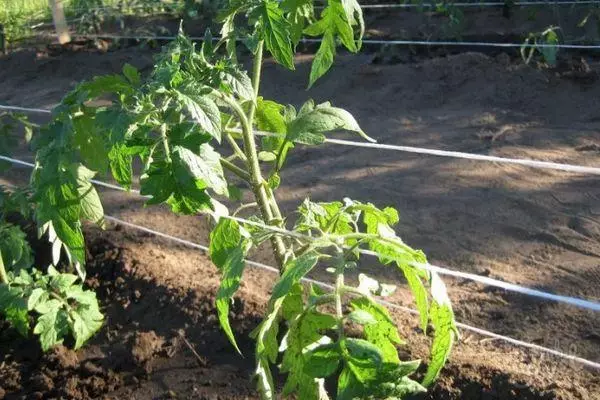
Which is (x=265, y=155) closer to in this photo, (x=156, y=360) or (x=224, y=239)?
(x=224, y=239)

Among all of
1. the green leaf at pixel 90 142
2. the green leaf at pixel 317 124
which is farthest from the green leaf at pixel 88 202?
the green leaf at pixel 317 124

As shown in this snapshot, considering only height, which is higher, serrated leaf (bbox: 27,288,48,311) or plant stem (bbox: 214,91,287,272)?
plant stem (bbox: 214,91,287,272)

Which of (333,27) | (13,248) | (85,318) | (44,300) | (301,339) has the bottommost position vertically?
(85,318)

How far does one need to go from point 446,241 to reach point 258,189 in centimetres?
177

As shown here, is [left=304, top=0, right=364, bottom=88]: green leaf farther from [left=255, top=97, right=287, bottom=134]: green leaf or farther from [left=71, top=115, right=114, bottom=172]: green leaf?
[left=71, top=115, right=114, bottom=172]: green leaf

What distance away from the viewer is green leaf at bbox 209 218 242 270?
2219 mm

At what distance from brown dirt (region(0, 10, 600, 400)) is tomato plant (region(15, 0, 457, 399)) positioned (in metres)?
0.86

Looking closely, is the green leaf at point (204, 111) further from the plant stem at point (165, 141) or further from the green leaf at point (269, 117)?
the green leaf at point (269, 117)

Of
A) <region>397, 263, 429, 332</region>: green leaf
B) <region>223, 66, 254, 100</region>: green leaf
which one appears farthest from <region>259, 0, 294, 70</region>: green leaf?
<region>397, 263, 429, 332</region>: green leaf

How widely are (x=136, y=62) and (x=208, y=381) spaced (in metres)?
5.90

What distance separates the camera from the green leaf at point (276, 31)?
2047mm

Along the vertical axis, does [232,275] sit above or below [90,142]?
below

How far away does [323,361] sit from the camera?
1.68 meters

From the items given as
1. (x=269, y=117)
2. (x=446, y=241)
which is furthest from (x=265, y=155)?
(x=446, y=241)
